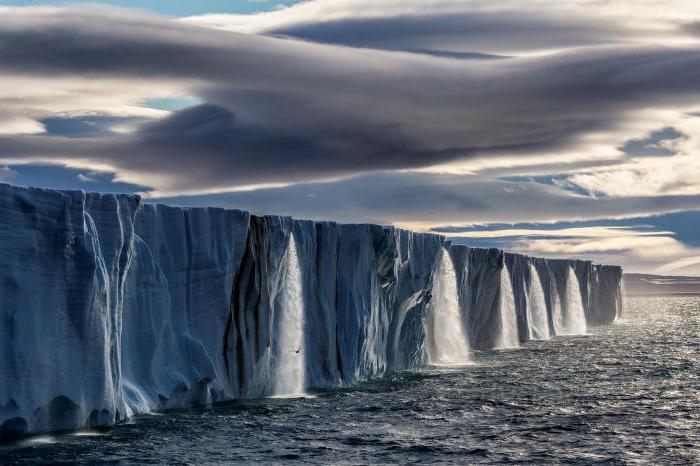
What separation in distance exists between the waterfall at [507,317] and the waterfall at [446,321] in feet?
19.8

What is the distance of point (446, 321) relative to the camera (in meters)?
35.0

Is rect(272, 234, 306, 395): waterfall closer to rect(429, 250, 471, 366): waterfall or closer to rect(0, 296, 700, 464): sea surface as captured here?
rect(0, 296, 700, 464): sea surface

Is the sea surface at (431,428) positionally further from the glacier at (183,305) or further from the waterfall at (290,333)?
the waterfall at (290,333)

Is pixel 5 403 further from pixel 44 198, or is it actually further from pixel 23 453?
pixel 44 198

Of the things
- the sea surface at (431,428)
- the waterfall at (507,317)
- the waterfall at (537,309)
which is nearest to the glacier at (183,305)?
the sea surface at (431,428)

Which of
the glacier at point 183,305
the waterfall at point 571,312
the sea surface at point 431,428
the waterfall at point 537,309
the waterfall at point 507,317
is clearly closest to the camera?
the sea surface at point 431,428

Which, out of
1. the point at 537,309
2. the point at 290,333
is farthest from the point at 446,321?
the point at 537,309

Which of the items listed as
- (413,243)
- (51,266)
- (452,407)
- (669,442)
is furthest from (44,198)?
(413,243)

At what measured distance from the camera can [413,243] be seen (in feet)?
98.4

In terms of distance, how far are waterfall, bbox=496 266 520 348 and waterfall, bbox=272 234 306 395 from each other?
64.2 ft

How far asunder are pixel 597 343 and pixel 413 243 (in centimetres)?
1788

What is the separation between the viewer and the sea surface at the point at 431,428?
14.4m

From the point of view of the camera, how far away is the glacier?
1496cm

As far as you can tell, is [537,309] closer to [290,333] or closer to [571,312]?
[571,312]
